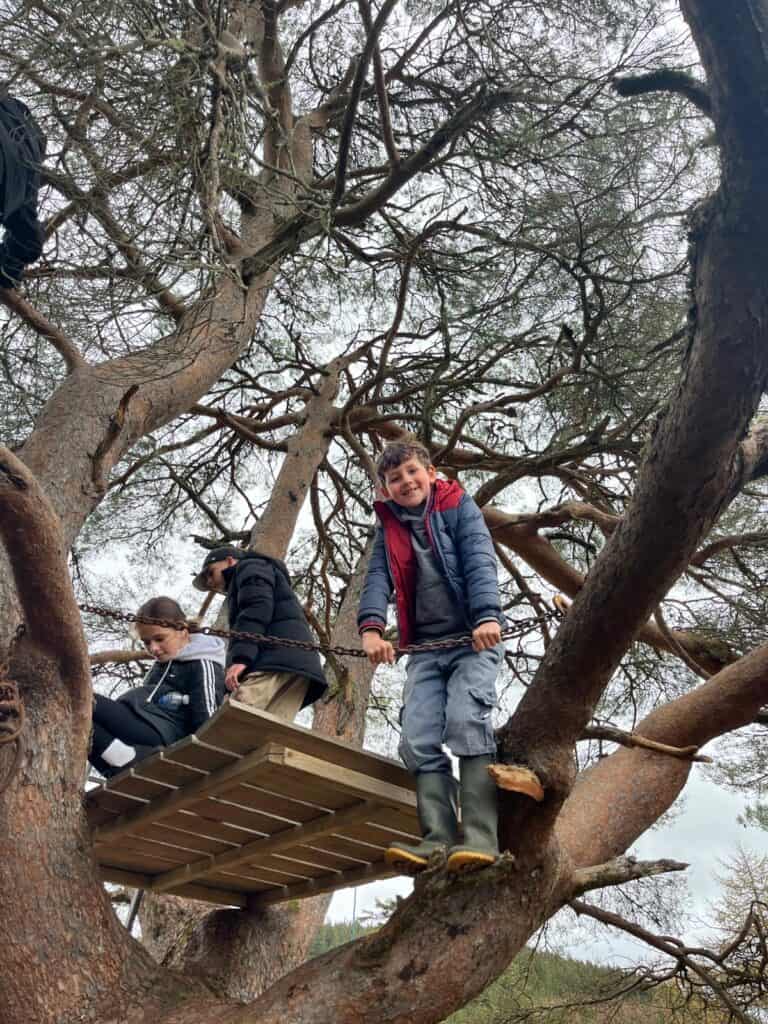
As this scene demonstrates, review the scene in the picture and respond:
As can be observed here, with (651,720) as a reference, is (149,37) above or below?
above

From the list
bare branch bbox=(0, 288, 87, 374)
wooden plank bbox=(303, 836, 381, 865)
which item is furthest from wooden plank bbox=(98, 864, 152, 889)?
bare branch bbox=(0, 288, 87, 374)

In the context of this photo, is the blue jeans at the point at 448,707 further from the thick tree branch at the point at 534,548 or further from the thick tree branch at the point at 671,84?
the thick tree branch at the point at 534,548

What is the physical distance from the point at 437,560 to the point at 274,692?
68 centimetres

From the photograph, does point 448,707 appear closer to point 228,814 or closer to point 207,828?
point 228,814

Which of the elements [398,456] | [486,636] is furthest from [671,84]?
[486,636]

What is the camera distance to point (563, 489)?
16.3ft

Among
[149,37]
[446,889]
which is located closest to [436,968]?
[446,889]

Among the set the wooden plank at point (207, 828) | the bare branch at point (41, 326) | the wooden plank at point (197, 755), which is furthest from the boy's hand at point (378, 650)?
the bare branch at point (41, 326)

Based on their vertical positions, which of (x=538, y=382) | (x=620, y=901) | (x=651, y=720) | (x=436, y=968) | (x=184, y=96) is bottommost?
(x=436, y=968)

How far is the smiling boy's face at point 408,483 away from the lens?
2.53 metres

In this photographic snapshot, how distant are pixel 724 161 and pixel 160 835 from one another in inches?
88.5

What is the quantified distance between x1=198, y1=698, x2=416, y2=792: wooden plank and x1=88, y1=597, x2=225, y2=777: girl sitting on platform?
67 centimetres

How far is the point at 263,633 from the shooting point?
2.92 metres

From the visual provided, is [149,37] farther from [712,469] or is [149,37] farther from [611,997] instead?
[611,997]
